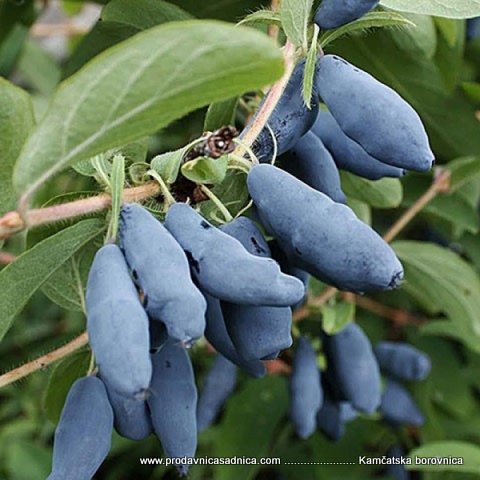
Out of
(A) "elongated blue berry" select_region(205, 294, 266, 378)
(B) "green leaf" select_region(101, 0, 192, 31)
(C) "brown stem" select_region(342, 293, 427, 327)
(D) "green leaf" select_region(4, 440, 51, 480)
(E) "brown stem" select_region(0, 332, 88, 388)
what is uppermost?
(B) "green leaf" select_region(101, 0, 192, 31)

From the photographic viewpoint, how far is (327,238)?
0.58 m

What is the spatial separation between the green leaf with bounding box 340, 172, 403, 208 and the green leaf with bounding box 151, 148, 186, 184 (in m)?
0.34

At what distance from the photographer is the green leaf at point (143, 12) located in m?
0.90

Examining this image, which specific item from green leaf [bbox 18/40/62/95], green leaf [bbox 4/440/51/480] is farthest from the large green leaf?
green leaf [bbox 18/40/62/95]

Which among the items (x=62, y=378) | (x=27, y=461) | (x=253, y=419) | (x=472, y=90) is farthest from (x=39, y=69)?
(x=62, y=378)

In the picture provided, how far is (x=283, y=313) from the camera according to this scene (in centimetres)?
62

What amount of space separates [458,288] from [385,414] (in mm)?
227

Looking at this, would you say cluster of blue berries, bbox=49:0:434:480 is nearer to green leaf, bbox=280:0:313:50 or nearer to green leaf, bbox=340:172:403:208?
Answer: green leaf, bbox=280:0:313:50

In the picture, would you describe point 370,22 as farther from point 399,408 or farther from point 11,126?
point 399,408


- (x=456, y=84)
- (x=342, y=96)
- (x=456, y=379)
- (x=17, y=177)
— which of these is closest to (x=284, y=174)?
(x=342, y=96)

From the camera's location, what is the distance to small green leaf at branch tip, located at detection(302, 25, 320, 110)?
0.66 m

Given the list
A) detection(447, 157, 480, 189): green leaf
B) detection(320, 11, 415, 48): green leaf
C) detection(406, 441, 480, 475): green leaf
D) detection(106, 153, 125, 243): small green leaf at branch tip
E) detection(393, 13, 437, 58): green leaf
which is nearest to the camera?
detection(106, 153, 125, 243): small green leaf at branch tip

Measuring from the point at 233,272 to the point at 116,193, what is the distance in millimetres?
98

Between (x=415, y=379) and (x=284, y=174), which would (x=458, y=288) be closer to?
(x=415, y=379)
